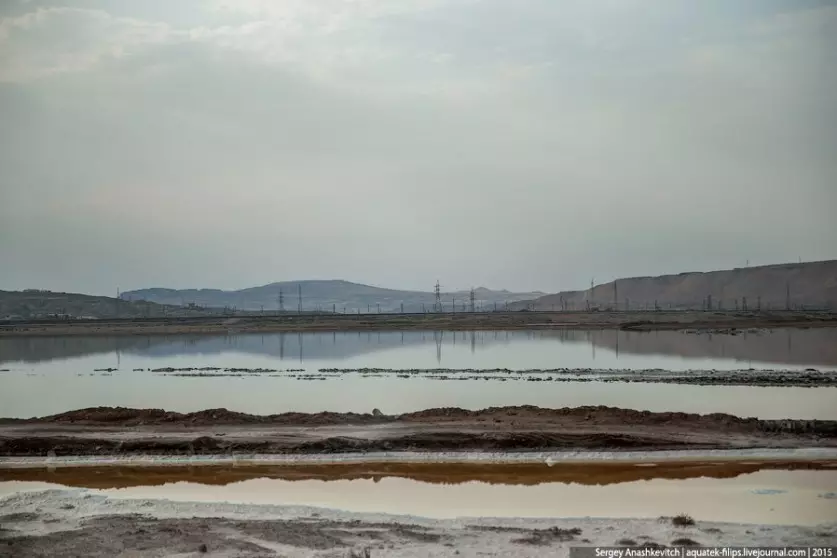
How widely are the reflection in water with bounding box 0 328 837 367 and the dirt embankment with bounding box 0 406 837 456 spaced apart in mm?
12256

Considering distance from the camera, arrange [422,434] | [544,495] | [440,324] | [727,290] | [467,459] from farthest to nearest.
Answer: [727,290] → [440,324] → [422,434] → [467,459] → [544,495]

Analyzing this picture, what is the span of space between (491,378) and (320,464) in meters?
11.0

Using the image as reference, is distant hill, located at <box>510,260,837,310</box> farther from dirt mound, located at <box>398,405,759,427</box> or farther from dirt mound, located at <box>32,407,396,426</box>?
dirt mound, located at <box>32,407,396,426</box>

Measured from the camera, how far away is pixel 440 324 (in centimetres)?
6144

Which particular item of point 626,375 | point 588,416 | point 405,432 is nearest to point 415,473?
point 405,432

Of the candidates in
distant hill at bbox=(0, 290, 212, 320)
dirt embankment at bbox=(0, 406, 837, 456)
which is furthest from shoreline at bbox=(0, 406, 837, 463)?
distant hill at bbox=(0, 290, 212, 320)

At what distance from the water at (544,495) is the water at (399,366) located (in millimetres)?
5172

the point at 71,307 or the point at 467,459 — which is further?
the point at 71,307

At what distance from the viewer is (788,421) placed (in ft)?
41.3

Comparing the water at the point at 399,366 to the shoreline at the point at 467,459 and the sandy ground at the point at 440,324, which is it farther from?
the sandy ground at the point at 440,324

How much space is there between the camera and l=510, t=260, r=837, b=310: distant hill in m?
126

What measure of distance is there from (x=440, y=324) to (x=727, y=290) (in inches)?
3921

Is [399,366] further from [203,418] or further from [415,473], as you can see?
[415,473]

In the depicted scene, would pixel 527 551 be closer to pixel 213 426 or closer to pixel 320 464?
pixel 320 464
